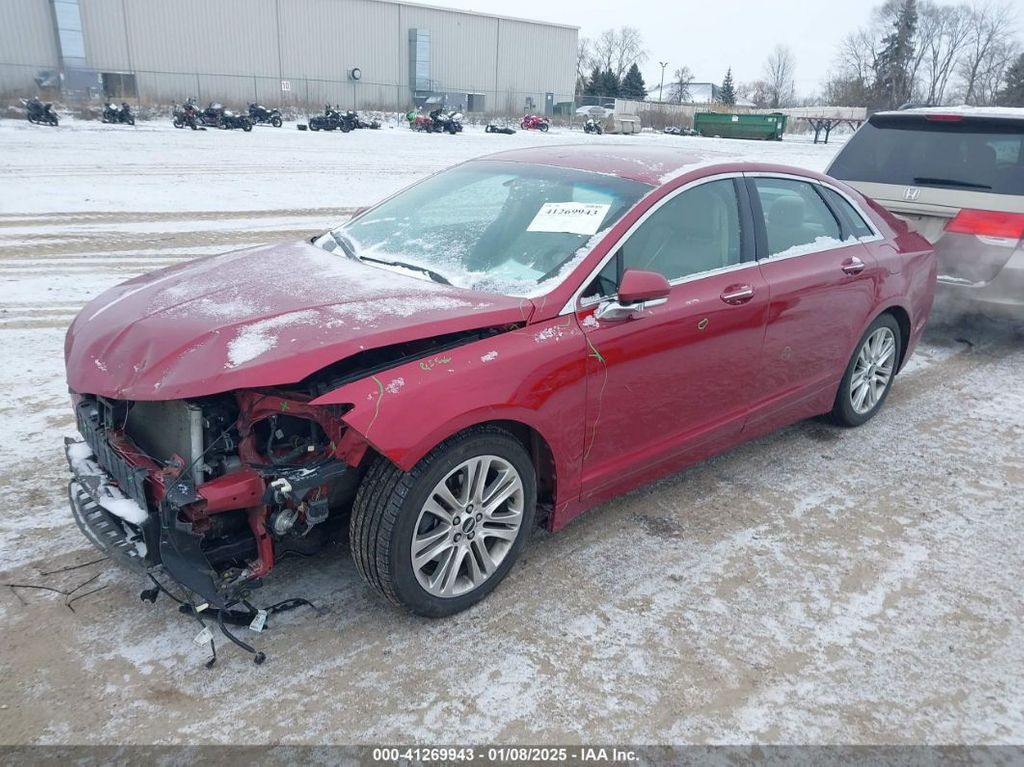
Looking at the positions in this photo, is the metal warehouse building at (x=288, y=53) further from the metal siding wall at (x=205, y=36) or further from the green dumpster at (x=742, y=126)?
the green dumpster at (x=742, y=126)

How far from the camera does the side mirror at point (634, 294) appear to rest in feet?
10.3

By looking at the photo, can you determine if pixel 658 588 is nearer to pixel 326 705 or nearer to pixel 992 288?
pixel 326 705

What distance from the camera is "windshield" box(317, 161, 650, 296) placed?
3.35 metres

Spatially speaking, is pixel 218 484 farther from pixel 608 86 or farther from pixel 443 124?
pixel 608 86

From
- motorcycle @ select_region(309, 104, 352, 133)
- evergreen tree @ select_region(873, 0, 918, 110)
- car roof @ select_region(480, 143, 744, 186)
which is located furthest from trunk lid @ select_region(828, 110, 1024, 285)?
evergreen tree @ select_region(873, 0, 918, 110)

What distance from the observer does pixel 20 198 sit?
37.3ft

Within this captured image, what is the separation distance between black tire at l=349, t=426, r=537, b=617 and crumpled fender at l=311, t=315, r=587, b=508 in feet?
0.29

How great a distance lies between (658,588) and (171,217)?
373 inches

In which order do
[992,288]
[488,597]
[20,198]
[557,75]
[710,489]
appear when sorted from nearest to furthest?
[488,597]
[710,489]
[992,288]
[20,198]
[557,75]

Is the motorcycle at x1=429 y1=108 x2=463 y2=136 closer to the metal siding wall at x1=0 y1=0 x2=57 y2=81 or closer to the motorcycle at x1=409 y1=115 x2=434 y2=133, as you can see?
the motorcycle at x1=409 y1=115 x2=434 y2=133

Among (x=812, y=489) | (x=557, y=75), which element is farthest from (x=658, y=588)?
(x=557, y=75)

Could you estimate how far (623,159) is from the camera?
3.96 metres

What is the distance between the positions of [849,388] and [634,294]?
93.4 inches

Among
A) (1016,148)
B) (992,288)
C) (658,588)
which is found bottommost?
(658,588)
